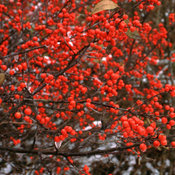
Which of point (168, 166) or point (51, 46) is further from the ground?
point (51, 46)

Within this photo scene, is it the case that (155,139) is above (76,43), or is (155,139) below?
below

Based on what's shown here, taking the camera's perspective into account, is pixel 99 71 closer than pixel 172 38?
Yes

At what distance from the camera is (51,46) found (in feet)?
8.00

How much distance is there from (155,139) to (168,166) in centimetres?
384

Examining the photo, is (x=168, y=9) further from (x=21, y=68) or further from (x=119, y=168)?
(x=21, y=68)

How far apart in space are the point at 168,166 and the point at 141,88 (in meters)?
2.13

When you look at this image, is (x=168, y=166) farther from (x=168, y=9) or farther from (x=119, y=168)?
(x=168, y=9)

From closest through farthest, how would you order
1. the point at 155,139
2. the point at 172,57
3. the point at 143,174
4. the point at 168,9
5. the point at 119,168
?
the point at 155,139, the point at 143,174, the point at 119,168, the point at 172,57, the point at 168,9

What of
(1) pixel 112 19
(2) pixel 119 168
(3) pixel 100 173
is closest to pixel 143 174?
(2) pixel 119 168

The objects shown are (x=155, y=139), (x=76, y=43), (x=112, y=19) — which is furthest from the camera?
(x=76, y=43)

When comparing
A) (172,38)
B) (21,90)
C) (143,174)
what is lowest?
(143,174)

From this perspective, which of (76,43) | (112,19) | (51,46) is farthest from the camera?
(76,43)

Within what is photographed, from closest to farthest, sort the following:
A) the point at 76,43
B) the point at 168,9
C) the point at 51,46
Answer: the point at 51,46 → the point at 76,43 → the point at 168,9

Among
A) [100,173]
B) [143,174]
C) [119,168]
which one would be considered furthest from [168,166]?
[100,173]
